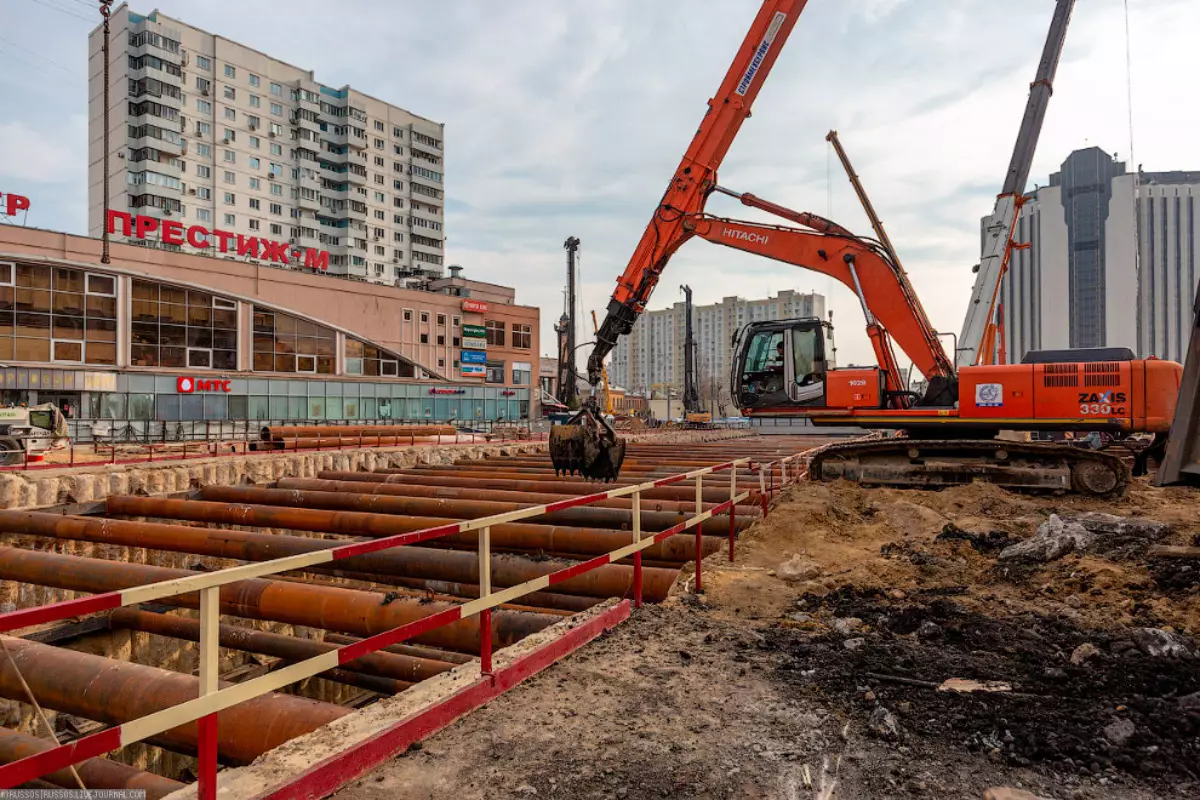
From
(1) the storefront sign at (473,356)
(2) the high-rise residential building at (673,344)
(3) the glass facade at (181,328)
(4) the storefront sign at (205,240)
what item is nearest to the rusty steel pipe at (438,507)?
(3) the glass facade at (181,328)

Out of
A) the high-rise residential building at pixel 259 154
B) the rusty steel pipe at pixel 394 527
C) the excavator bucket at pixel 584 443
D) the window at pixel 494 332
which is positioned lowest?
the rusty steel pipe at pixel 394 527

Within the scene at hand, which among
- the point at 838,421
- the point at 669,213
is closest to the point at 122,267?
the point at 669,213

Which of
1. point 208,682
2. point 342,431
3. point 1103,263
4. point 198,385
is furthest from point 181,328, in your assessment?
point 1103,263

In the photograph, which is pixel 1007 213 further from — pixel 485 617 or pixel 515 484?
pixel 485 617

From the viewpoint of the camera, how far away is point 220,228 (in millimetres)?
75000

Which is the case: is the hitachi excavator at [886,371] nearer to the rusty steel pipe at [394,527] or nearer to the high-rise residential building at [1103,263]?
the rusty steel pipe at [394,527]

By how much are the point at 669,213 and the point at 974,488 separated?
830 centimetres

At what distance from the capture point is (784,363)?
13.5 meters

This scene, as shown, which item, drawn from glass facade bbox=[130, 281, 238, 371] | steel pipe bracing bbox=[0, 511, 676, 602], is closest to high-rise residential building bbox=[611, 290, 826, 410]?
glass facade bbox=[130, 281, 238, 371]

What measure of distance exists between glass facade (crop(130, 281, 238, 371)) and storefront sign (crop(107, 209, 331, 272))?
18.5ft

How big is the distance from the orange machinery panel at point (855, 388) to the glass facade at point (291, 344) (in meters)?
36.2

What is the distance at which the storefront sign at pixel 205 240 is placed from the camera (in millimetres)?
42406

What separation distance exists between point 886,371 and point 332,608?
11.1 metres

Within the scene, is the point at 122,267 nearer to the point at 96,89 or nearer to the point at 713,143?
the point at 713,143
